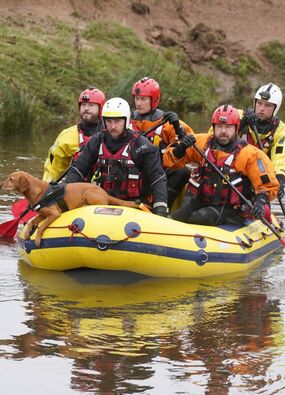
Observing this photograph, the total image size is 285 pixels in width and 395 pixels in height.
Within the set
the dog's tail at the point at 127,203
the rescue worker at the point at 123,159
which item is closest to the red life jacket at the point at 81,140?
the rescue worker at the point at 123,159

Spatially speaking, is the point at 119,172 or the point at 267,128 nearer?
the point at 119,172

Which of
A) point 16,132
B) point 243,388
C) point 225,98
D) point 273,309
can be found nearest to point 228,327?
point 273,309

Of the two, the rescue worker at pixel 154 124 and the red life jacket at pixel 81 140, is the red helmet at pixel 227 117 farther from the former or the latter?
the red life jacket at pixel 81 140

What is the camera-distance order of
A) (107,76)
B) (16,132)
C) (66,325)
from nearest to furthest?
(66,325)
(16,132)
(107,76)

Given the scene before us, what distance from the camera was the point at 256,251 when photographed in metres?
11.1

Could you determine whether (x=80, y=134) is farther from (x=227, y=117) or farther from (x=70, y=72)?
(x=70, y=72)

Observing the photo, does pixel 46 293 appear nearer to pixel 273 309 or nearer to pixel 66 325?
pixel 66 325

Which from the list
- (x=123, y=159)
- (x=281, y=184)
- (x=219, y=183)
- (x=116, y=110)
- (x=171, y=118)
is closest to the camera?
(x=116, y=110)

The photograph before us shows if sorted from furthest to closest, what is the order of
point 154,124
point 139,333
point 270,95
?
point 270,95 < point 154,124 < point 139,333

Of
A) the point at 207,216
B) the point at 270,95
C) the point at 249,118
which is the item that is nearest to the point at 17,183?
the point at 207,216

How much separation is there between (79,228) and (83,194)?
22.1 inches

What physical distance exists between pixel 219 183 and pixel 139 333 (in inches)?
114

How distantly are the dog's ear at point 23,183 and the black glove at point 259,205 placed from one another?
225 cm

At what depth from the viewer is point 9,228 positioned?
39.3ft
